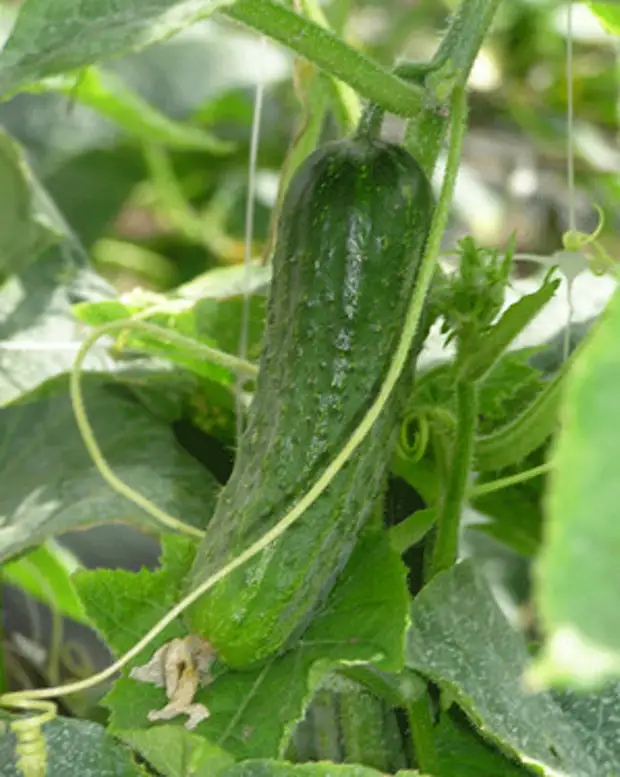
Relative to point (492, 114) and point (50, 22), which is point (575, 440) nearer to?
point (50, 22)

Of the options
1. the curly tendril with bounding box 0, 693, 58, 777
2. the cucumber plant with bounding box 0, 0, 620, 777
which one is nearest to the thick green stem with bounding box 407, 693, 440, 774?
the cucumber plant with bounding box 0, 0, 620, 777

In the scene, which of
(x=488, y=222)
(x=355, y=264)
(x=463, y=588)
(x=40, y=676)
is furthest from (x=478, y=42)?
(x=488, y=222)

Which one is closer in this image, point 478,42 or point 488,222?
point 478,42

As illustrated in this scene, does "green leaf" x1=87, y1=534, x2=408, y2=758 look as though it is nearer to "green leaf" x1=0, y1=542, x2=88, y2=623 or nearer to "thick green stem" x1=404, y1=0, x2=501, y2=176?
"thick green stem" x1=404, y1=0, x2=501, y2=176

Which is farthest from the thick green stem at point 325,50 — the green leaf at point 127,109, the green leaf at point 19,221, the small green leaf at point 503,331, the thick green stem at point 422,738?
the green leaf at point 127,109

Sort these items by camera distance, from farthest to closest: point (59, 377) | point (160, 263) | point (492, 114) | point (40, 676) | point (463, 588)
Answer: point (492, 114) → point (160, 263) → point (40, 676) → point (59, 377) → point (463, 588)

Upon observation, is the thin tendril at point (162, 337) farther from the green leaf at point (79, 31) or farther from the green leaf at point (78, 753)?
the green leaf at point (79, 31)
